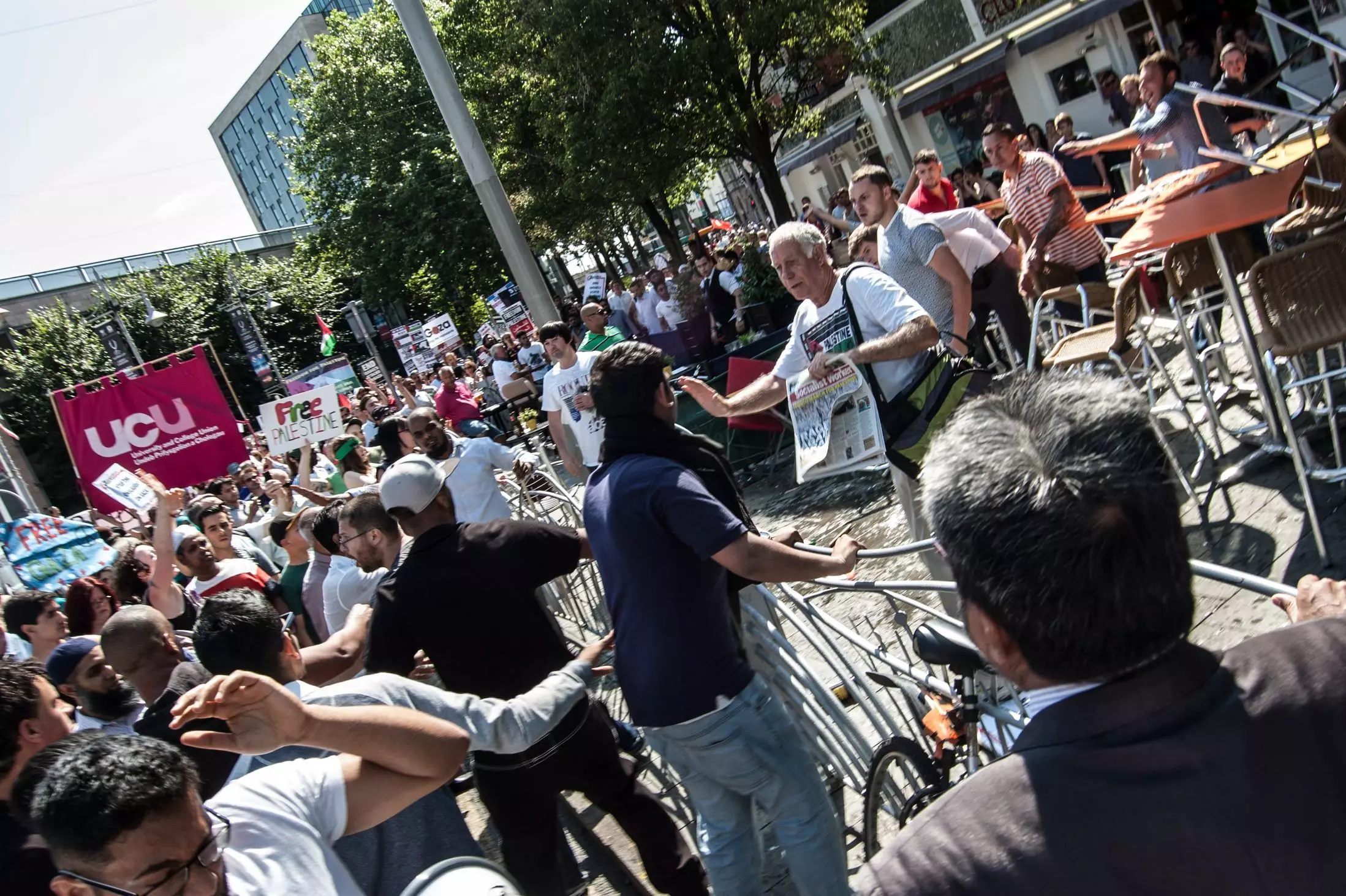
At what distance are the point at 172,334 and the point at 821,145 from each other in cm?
2710

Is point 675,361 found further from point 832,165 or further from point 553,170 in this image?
point 832,165

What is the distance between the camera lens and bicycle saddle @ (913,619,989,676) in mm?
2602

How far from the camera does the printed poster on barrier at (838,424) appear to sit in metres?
4.09

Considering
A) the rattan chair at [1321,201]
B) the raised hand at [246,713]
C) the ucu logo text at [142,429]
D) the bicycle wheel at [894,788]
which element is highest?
the ucu logo text at [142,429]

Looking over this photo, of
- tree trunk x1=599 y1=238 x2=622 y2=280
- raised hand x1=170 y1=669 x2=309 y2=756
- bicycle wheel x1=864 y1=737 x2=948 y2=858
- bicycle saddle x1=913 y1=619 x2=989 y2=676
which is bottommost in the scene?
bicycle wheel x1=864 y1=737 x2=948 y2=858

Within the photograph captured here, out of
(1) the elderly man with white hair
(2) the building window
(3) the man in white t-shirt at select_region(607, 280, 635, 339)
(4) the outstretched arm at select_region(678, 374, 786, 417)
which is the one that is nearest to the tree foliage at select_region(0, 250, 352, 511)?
(3) the man in white t-shirt at select_region(607, 280, 635, 339)

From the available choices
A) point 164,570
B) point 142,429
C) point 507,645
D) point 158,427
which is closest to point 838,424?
point 507,645

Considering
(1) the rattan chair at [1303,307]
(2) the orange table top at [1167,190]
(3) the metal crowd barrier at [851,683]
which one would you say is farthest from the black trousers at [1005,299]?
(3) the metal crowd barrier at [851,683]

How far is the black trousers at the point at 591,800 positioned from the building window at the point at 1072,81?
2274cm

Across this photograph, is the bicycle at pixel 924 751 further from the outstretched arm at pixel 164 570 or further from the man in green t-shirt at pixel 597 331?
the man in green t-shirt at pixel 597 331

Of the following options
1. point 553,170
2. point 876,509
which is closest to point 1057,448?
point 876,509

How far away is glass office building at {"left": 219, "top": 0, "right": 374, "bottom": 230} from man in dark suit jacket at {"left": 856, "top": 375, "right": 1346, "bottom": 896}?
9228 centimetres

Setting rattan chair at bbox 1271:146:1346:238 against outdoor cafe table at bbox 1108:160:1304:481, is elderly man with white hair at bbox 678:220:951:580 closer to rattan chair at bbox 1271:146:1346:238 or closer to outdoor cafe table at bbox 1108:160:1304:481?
outdoor cafe table at bbox 1108:160:1304:481

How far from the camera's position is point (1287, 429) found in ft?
13.6
